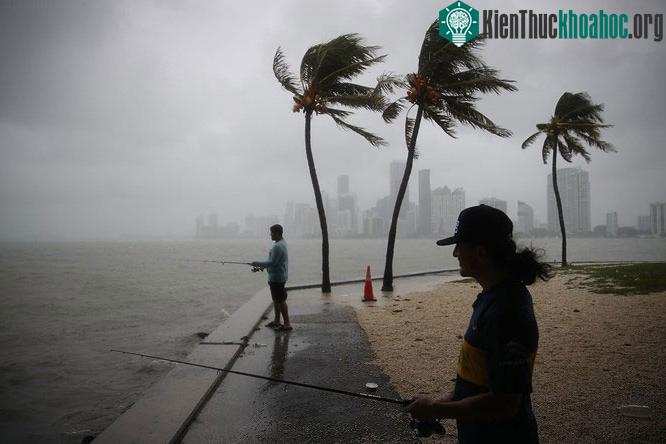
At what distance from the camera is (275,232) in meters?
7.43

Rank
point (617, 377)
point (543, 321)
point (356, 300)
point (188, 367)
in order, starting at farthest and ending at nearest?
point (356, 300) → point (543, 321) → point (188, 367) → point (617, 377)

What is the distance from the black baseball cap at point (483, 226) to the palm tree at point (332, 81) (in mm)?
11112

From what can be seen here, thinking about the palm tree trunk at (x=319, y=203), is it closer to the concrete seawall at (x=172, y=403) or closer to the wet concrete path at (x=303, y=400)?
the wet concrete path at (x=303, y=400)

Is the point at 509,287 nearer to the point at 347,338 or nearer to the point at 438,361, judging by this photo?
the point at 438,361

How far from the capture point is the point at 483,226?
176 cm

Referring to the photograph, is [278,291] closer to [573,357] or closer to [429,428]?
[573,357]

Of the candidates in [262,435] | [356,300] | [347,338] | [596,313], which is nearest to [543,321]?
[596,313]

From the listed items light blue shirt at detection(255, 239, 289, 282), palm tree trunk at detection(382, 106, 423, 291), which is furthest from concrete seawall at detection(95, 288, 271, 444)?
palm tree trunk at detection(382, 106, 423, 291)

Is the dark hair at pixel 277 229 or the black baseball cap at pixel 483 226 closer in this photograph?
the black baseball cap at pixel 483 226

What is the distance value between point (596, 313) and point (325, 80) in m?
10.1

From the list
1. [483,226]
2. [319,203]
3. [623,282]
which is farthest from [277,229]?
[623,282]

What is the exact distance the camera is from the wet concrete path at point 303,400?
3.56 m

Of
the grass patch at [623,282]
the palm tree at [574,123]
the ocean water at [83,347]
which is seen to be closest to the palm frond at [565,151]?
the palm tree at [574,123]

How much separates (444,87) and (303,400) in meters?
11.6
